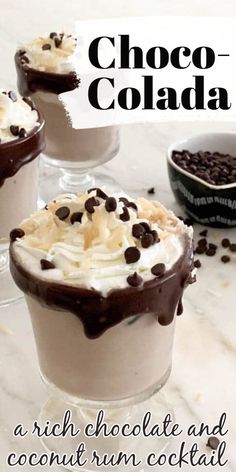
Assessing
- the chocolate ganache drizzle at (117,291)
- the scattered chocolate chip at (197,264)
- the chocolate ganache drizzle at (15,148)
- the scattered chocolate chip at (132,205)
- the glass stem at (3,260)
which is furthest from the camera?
the glass stem at (3,260)

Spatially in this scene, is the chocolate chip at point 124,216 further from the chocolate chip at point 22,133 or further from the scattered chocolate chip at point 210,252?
the scattered chocolate chip at point 210,252

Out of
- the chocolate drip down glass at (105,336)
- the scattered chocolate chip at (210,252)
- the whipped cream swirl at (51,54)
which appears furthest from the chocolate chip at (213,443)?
the whipped cream swirl at (51,54)

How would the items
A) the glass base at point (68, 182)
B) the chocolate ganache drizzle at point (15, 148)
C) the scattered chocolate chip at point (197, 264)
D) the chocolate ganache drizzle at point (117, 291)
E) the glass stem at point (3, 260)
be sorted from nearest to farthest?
the chocolate ganache drizzle at point (117, 291)
the chocolate ganache drizzle at point (15, 148)
the scattered chocolate chip at point (197, 264)
the glass stem at point (3, 260)
the glass base at point (68, 182)

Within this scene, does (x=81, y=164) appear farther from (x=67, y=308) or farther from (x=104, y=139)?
(x=67, y=308)

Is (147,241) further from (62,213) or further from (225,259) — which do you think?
(225,259)

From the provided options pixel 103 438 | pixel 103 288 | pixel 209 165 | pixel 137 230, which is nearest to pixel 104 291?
pixel 103 288

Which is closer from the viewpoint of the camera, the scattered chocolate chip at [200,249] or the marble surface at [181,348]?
the marble surface at [181,348]
